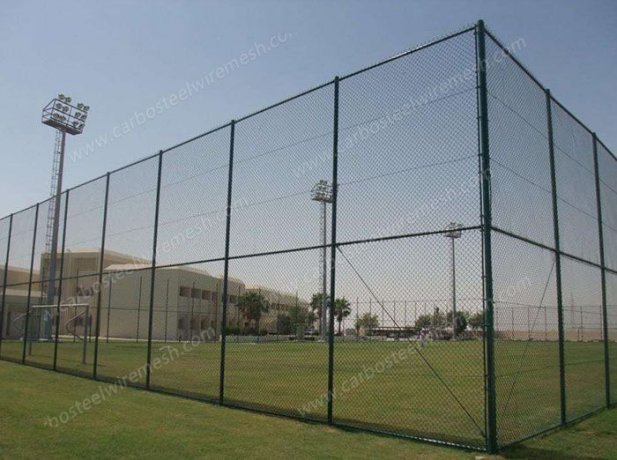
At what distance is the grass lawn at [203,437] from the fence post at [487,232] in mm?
407

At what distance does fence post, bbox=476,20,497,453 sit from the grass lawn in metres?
0.41

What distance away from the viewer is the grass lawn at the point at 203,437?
5953 mm

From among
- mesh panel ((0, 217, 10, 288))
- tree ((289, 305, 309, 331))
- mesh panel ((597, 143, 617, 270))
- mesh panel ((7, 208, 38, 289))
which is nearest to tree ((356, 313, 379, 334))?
mesh panel ((597, 143, 617, 270))

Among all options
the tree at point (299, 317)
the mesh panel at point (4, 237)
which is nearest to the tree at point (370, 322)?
the mesh panel at point (4, 237)

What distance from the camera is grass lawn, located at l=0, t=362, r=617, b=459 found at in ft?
19.5

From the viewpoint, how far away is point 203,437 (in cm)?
669

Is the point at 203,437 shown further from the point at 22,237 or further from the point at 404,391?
the point at 22,237

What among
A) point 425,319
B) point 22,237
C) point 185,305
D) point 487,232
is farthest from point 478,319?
point 185,305

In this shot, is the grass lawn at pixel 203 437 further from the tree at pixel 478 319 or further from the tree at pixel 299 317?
the tree at pixel 299 317

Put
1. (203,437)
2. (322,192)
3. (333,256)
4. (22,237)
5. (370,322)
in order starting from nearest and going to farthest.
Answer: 1. (203,437)
2. (333,256)
3. (322,192)
4. (370,322)
5. (22,237)

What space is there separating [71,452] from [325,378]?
8941mm

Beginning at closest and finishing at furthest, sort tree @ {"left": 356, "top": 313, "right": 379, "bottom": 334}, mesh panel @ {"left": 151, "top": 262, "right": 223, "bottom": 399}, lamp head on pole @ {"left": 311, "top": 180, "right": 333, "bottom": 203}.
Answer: lamp head on pole @ {"left": 311, "top": 180, "right": 333, "bottom": 203}
tree @ {"left": 356, "top": 313, "right": 379, "bottom": 334}
mesh panel @ {"left": 151, "top": 262, "right": 223, "bottom": 399}

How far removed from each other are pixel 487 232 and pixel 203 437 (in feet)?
13.3

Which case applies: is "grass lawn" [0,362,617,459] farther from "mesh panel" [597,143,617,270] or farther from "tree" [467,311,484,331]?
"mesh panel" [597,143,617,270]
